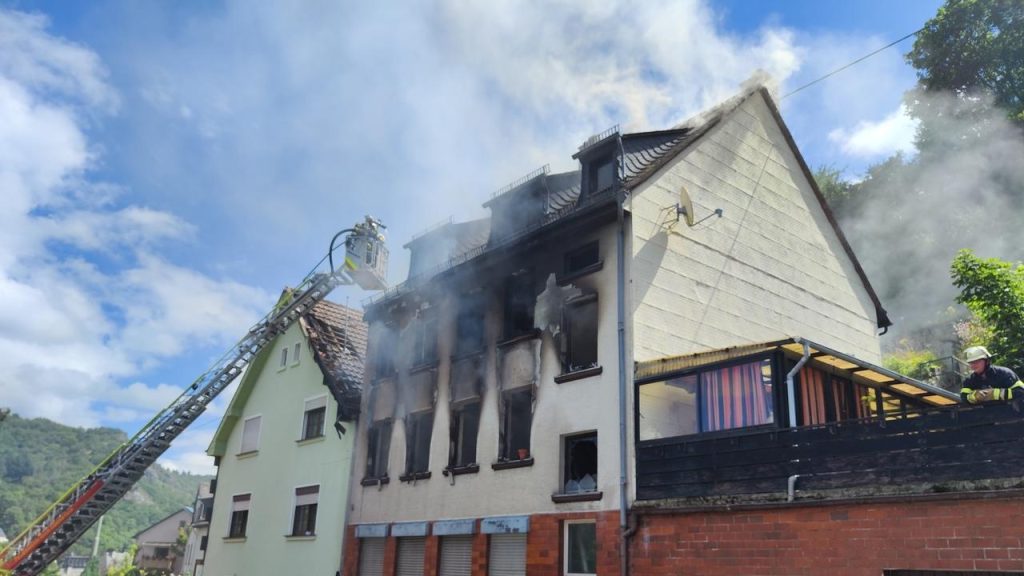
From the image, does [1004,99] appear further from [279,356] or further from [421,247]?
[279,356]

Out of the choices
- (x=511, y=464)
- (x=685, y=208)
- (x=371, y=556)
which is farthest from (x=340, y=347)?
(x=685, y=208)

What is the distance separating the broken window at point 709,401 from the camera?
→ 497 inches

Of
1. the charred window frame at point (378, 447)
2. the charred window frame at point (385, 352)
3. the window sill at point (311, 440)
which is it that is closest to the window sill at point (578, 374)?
the charred window frame at point (378, 447)

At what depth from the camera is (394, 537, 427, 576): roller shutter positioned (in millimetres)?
18094

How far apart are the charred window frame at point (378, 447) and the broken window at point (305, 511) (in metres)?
2.15

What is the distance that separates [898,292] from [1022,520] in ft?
93.8

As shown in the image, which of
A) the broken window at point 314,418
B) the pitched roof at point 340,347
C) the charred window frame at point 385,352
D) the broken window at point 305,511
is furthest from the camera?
the broken window at point 314,418

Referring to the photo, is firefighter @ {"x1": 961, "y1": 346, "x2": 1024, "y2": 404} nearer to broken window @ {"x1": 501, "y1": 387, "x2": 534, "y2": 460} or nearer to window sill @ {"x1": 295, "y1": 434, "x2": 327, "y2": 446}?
broken window @ {"x1": 501, "y1": 387, "x2": 534, "y2": 460}

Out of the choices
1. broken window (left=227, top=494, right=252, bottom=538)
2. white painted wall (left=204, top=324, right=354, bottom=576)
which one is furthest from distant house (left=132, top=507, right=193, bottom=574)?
broken window (left=227, top=494, right=252, bottom=538)

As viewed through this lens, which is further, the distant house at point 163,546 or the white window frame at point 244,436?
the distant house at point 163,546

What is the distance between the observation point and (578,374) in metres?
15.3

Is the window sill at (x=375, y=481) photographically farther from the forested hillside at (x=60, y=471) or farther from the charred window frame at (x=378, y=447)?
the forested hillside at (x=60, y=471)

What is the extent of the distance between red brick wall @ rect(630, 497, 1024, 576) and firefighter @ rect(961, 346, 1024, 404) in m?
1.26

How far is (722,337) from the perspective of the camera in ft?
53.7
